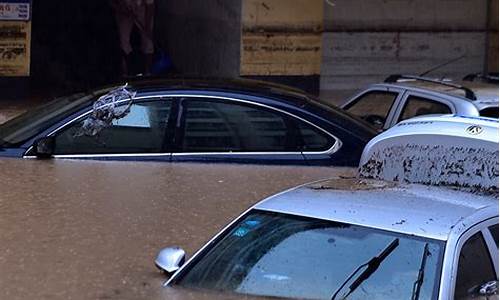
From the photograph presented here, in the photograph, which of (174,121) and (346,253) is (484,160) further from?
(174,121)

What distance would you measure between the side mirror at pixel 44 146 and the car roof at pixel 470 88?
3.74 meters

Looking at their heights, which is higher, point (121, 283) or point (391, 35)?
point (391, 35)

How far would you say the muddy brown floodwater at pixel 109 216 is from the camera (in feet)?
17.3

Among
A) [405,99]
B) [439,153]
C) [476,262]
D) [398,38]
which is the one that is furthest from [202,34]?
[476,262]

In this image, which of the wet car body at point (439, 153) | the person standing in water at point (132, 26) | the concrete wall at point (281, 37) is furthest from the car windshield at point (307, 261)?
the person standing in water at point (132, 26)

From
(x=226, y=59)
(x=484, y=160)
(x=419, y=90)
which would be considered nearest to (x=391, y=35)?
(x=226, y=59)

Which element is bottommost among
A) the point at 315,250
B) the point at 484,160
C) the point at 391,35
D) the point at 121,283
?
the point at 121,283

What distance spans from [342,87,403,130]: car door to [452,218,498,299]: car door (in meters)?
Answer: 4.78

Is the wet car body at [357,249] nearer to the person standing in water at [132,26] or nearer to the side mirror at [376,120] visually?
the side mirror at [376,120]

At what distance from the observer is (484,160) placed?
5.52 meters

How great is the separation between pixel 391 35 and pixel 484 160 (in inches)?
453

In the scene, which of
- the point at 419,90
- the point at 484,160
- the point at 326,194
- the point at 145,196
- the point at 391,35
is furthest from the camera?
the point at 391,35

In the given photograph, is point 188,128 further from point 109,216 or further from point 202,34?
point 202,34

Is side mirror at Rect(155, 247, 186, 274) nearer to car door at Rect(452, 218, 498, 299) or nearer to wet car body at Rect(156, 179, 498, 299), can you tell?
wet car body at Rect(156, 179, 498, 299)
